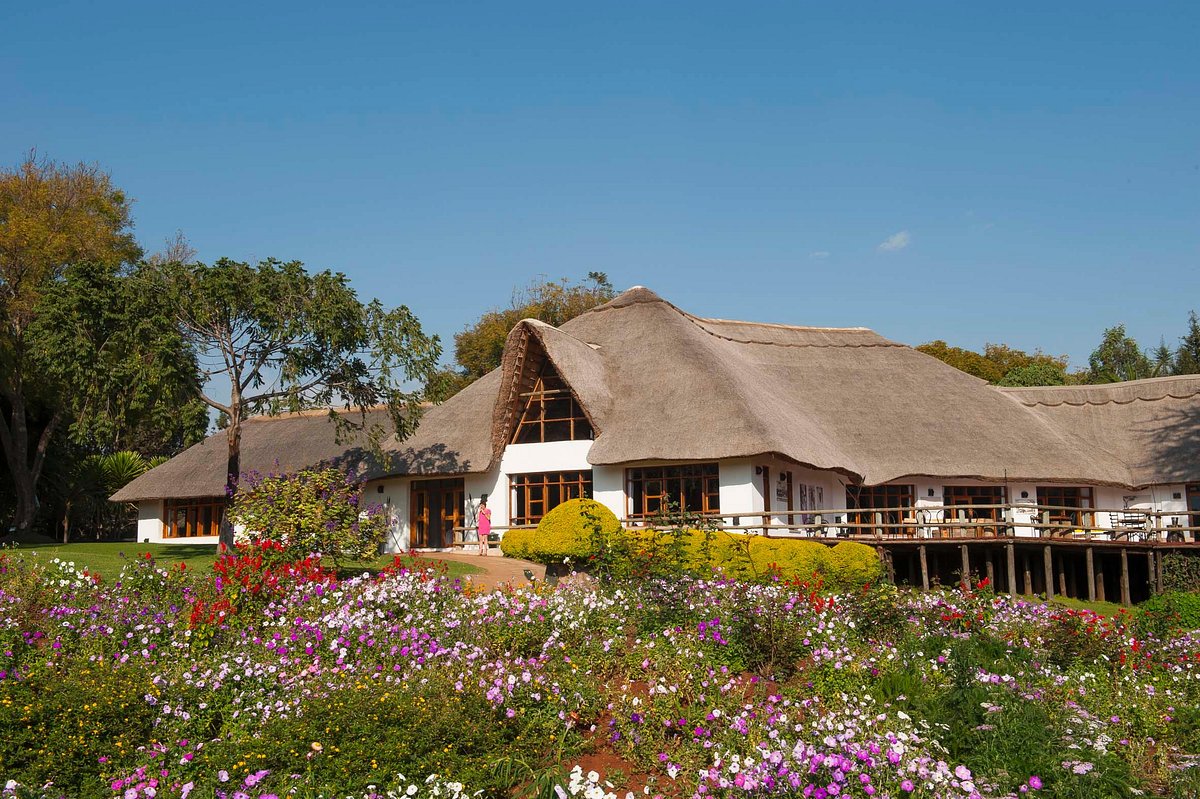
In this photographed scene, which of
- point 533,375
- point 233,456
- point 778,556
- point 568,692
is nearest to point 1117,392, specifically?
point 533,375

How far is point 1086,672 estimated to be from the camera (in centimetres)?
1224

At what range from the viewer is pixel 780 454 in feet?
91.5

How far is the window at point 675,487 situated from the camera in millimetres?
29359

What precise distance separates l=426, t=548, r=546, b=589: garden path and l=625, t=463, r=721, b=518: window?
13.7 ft

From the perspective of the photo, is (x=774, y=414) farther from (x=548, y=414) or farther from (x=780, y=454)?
(x=548, y=414)

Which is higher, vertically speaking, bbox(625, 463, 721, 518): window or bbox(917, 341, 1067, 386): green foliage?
bbox(917, 341, 1067, 386): green foliage

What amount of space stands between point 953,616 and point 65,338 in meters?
23.6

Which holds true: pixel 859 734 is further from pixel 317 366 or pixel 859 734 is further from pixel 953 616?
pixel 317 366

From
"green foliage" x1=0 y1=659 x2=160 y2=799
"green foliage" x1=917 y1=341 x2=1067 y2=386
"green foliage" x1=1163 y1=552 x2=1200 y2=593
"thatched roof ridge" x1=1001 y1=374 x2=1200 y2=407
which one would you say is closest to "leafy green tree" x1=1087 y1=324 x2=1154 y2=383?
"green foliage" x1=917 y1=341 x2=1067 y2=386

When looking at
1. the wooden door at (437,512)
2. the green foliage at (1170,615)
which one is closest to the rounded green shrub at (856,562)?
the green foliage at (1170,615)

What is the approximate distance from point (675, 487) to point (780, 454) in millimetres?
3417

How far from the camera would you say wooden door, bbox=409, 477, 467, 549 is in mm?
33031

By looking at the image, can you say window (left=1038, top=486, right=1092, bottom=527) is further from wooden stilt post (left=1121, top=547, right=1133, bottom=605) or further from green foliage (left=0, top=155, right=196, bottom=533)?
green foliage (left=0, top=155, right=196, bottom=533)

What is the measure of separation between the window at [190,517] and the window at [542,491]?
→ 14.0 metres
